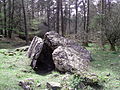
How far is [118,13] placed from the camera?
36.2 ft

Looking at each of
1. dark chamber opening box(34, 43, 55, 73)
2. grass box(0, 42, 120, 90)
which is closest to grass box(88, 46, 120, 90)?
Result: grass box(0, 42, 120, 90)

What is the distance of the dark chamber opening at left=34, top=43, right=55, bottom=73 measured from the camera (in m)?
7.16

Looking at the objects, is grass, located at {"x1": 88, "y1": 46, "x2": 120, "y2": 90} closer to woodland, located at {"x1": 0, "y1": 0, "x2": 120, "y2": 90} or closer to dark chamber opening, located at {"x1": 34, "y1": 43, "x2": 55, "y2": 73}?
woodland, located at {"x1": 0, "y1": 0, "x2": 120, "y2": 90}

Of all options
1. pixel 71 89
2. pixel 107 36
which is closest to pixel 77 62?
pixel 71 89

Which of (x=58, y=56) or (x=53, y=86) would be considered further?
(x=58, y=56)

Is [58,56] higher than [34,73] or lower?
higher

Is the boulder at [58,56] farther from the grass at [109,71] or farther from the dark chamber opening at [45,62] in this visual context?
the grass at [109,71]

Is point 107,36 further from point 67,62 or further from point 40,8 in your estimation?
point 40,8

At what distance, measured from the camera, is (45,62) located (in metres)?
7.68

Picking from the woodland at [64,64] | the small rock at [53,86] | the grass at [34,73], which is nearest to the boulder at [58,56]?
the woodland at [64,64]

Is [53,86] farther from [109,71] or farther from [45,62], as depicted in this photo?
[45,62]

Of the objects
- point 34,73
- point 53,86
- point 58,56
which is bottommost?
point 34,73

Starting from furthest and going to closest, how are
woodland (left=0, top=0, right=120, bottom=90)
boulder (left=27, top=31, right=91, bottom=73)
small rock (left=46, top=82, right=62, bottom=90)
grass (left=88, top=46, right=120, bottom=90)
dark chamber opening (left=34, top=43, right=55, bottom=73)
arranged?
dark chamber opening (left=34, top=43, right=55, bottom=73), boulder (left=27, top=31, right=91, bottom=73), grass (left=88, top=46, right=120, bottom=90), woodland (left=0, top=0, right=120, bottom=90), small rock (left=46, top=82, right=62, bottom=90)

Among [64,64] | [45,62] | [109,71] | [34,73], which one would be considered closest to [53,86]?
[64,64]
